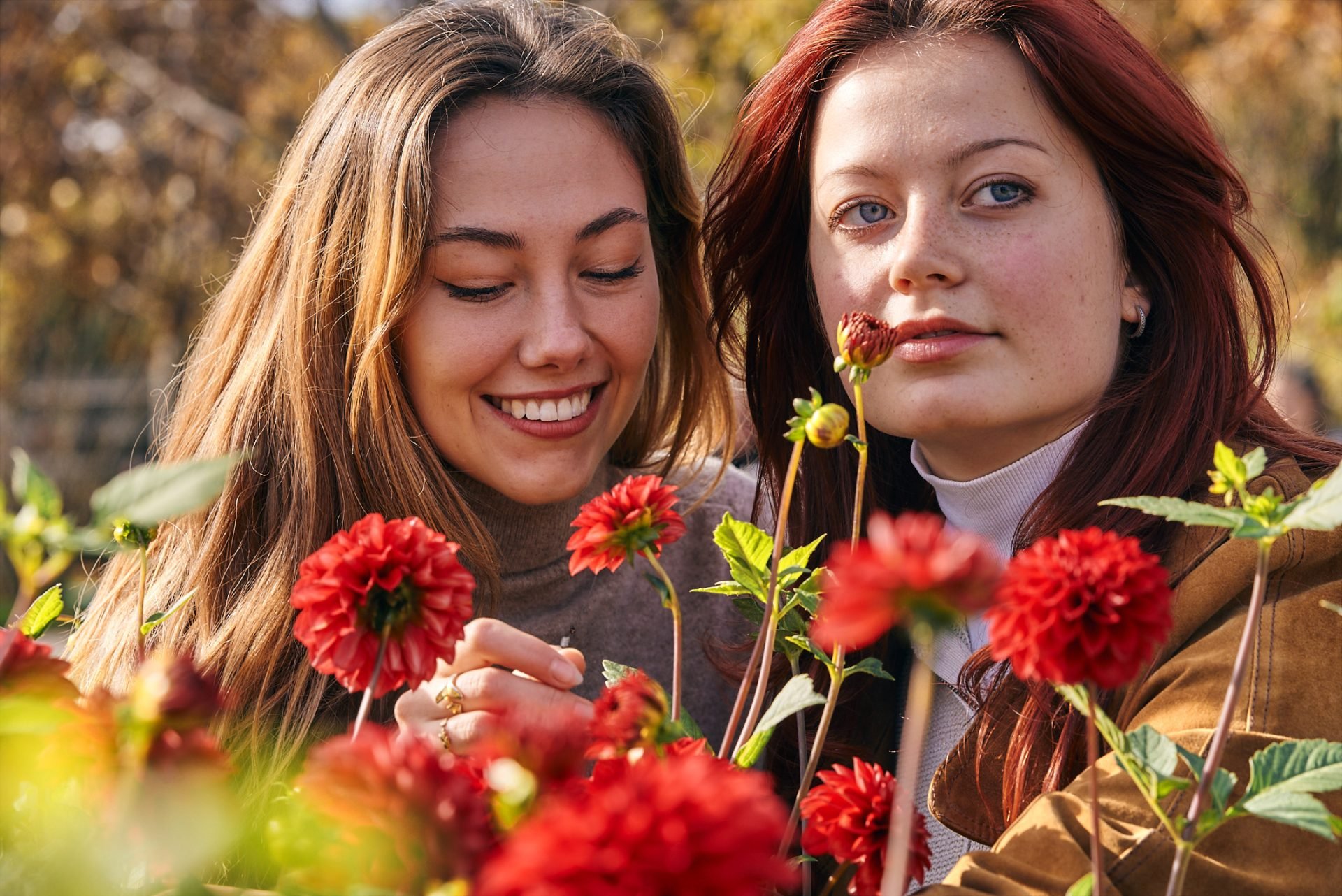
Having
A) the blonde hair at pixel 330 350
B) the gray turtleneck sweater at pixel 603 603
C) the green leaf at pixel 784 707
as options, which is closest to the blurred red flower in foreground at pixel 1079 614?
the green leaf at pixel 784 707

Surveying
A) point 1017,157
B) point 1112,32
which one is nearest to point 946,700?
point 1017,157

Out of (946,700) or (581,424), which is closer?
(946,700)

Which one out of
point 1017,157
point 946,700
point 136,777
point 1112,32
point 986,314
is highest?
point 1112,32

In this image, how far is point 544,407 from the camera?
1.79 m

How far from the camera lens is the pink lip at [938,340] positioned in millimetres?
1362

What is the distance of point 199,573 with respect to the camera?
5.63ft

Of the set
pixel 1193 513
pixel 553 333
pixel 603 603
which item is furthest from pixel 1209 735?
pixel 603 603

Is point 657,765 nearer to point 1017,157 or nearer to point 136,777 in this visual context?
point 136,777

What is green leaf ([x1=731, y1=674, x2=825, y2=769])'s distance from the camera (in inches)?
29.4

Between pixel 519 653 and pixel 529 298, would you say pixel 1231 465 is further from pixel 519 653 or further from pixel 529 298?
pixel 529 298

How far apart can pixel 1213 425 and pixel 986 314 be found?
11.4 inches

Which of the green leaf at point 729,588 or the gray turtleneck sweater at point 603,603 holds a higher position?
Result: the green leaf at point 729,588

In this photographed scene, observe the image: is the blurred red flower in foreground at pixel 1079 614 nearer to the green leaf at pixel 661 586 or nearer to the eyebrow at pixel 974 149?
the green leaf at pixel 661 586

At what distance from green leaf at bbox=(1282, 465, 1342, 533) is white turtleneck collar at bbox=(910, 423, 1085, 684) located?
813mm
